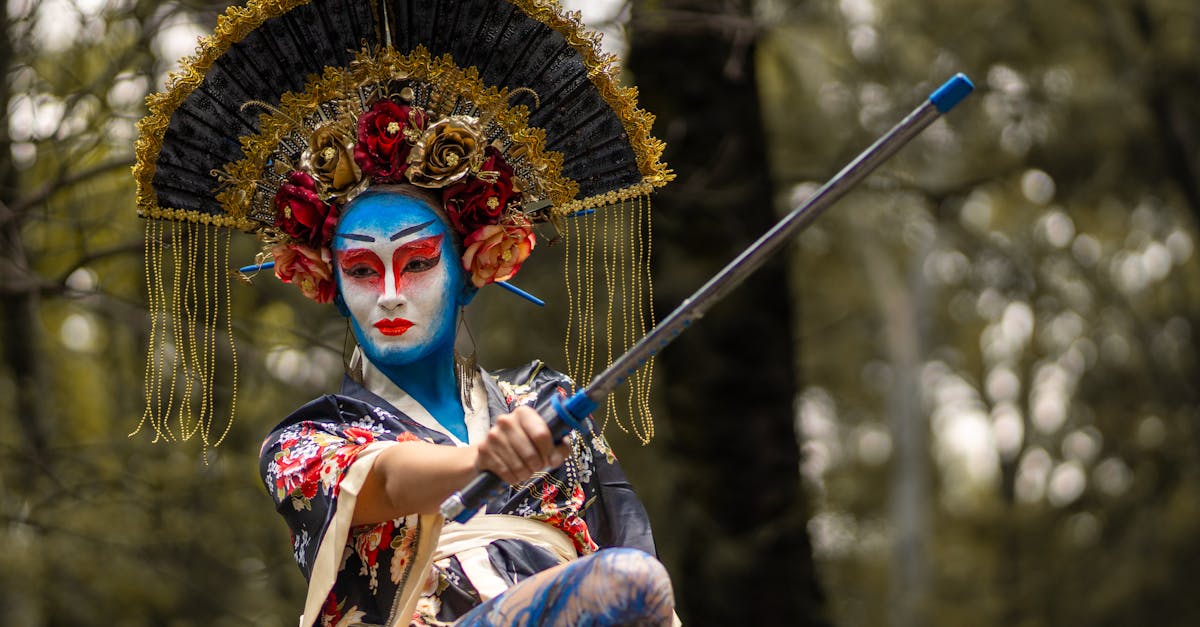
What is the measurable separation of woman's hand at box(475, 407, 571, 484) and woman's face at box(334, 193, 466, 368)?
88cm

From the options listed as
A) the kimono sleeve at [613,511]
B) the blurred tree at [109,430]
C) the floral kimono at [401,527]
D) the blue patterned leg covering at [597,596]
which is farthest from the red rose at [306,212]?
the blurred tree at [109,430]

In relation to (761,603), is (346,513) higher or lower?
higher

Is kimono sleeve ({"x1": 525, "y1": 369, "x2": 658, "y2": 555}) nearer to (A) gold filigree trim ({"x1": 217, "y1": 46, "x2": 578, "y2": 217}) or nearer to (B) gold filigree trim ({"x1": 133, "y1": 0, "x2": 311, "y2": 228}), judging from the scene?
(A) gold filigree trim ({"x1": 217, "y1": 46, "x2": 578, "y2": 217})

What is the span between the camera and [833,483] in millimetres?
26859

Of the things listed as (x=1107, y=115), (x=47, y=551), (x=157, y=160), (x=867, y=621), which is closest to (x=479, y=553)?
(x=157, y=160)

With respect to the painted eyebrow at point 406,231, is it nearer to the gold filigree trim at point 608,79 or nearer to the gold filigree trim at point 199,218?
the gold filigree trim at point 199,218

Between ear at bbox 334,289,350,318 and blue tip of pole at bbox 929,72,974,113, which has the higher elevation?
blue tip of pole at bbox 929,72,974,113

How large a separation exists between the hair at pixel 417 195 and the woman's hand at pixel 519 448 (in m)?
1.08

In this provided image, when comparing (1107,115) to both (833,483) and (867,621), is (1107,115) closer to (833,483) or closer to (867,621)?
(867,621)

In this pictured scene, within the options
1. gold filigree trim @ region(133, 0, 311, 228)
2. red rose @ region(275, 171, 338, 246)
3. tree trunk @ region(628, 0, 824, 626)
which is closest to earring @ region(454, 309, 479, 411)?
red rose @ region(275, 171, 338, 246)

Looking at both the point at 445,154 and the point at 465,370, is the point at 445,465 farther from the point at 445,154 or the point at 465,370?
the point at 445,154

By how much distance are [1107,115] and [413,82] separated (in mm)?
9700

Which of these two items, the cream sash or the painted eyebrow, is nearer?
the cream sash

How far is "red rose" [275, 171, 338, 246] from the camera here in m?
5.10
